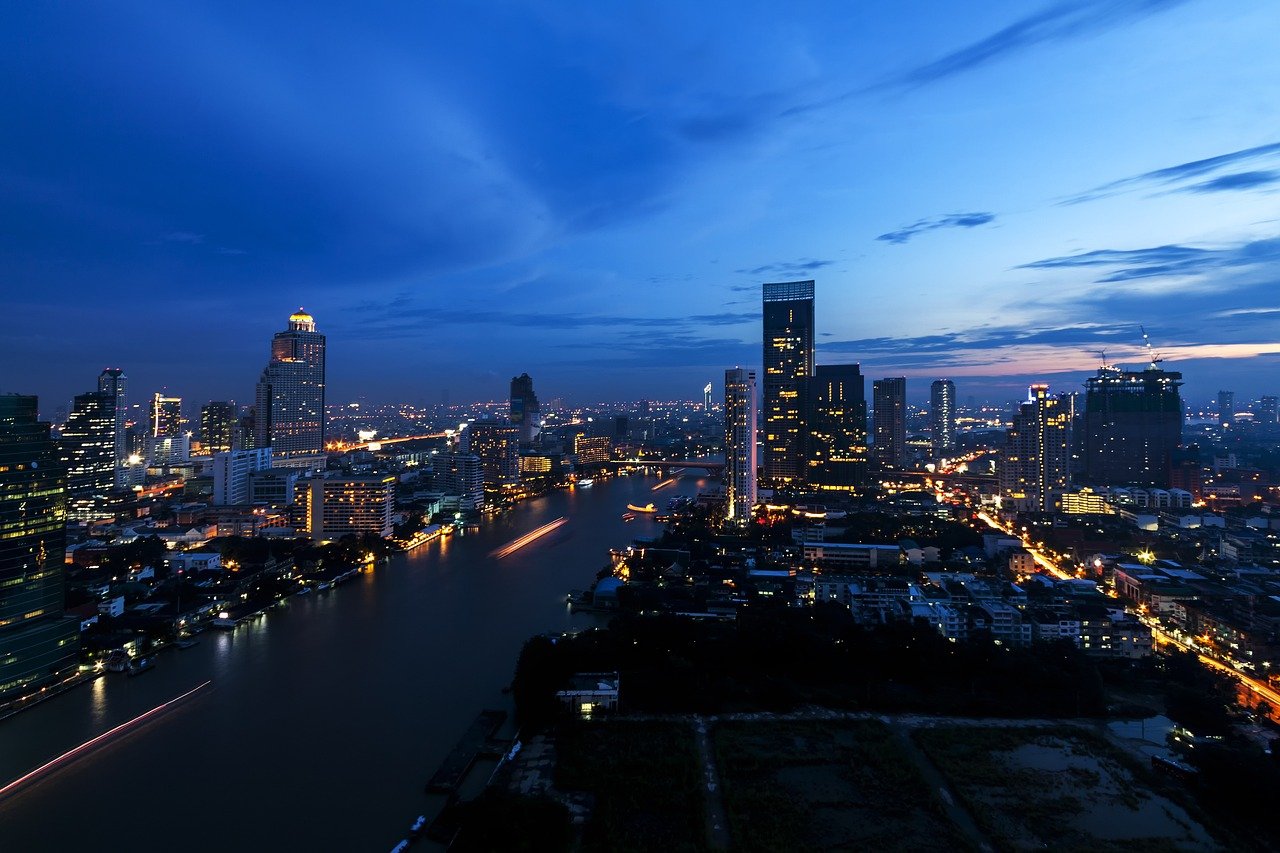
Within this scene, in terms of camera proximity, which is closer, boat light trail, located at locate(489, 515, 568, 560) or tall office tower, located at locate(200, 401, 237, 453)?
boat light trail, located at locate(489, 515, 568, 560)

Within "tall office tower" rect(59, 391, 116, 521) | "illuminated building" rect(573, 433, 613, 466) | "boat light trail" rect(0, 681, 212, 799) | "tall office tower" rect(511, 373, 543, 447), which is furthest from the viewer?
"tall office tower" rect(511, 373, 543, 447)

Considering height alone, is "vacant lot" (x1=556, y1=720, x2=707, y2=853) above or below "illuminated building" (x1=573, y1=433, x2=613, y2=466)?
below

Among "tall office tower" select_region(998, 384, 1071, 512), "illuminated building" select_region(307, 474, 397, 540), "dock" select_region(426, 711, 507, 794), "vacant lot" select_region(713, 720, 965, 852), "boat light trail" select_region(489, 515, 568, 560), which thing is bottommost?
"dock" select_region(426, 711, 507, 794)

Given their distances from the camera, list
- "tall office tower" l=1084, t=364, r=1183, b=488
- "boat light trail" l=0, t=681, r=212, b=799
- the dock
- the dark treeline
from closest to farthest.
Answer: "boat light trail" l=0, t=681, r=212, b=799, the dock, the dark treeline, "tall office tower" l=1084, t=364, r=1183, b=488

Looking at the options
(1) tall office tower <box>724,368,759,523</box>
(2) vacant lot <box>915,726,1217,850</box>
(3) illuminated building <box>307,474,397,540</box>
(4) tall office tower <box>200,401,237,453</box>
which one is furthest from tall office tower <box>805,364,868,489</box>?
(4) tall office tower <box>200,401,237,453</box>

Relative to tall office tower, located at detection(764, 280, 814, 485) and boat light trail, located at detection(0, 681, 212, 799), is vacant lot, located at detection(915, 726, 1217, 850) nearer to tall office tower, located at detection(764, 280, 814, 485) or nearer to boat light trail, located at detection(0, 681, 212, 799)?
boat light trail, located at detection(0, 681, 212, 799)

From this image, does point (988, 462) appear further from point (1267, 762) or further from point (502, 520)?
point (1267, 762)

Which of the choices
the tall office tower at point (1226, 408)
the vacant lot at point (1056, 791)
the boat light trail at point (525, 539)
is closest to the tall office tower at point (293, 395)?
the boat light trail at point (525, 539)

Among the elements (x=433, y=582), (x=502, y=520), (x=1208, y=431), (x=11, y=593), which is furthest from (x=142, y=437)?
(x=1208, y=431)
